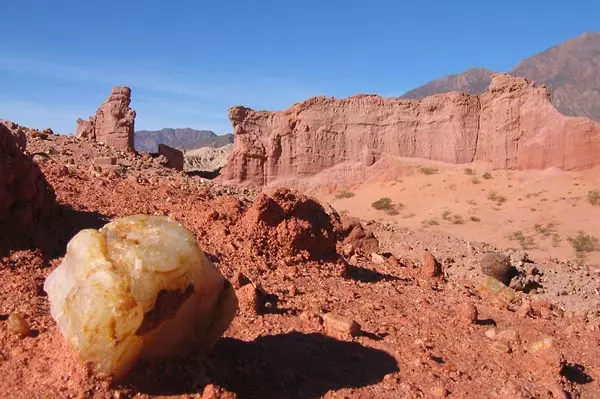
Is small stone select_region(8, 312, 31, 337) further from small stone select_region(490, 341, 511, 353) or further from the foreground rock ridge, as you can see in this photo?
the foreground rock ridge

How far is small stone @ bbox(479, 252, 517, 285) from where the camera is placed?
8.30 metres

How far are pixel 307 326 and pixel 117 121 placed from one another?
20.9m

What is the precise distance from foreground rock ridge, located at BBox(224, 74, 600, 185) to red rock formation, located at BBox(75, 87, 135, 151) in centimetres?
654

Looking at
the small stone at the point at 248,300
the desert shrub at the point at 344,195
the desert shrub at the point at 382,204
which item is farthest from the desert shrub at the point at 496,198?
the small stone at the point at 248,300

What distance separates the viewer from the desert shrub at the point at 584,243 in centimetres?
1523

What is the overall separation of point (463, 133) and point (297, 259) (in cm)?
2448

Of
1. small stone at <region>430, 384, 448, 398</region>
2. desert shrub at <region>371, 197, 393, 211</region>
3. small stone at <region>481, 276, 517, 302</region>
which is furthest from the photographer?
desert shrub at <region>371, 197, 393, 211</region>

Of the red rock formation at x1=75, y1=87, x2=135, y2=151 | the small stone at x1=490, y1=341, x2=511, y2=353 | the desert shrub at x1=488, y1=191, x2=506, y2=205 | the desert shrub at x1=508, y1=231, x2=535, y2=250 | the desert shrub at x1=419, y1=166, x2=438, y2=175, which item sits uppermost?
the red rock formation at x1=75, y1=87, x2=135, y2=151

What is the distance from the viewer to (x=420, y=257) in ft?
29.9

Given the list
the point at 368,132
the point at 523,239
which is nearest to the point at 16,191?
the point at 523,239

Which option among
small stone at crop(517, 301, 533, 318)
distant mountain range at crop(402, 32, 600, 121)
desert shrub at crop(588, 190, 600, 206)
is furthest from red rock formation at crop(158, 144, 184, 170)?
distant mountain range at crop(402, 32, 600, 121)

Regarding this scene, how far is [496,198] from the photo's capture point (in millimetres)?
23859

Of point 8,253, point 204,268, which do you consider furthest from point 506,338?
point 8,253

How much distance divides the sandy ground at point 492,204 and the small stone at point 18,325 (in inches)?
546
